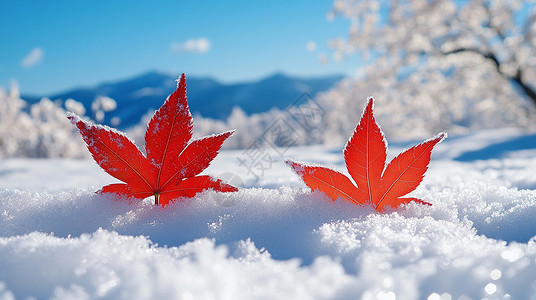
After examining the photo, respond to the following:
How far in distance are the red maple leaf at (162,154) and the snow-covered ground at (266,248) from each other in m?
0.03

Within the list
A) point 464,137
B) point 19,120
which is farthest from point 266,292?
point 19,120

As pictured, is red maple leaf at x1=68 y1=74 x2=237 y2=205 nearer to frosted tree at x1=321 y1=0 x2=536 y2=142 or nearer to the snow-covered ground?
the snow-covered ground

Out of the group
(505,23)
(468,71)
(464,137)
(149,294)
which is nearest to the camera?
(149,294)

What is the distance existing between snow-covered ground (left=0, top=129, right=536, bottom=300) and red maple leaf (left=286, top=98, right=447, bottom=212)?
0.03 metres

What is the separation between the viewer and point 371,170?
2.29 feet

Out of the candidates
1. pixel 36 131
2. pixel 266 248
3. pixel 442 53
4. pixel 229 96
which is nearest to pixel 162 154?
pixel 266 248

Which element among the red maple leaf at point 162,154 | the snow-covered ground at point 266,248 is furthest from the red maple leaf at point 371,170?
the red maple leaf at point 162,154

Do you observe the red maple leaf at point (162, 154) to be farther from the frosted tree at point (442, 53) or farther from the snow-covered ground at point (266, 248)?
the frosted tree at point (442, 53)

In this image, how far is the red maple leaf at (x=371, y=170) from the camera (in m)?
0.68

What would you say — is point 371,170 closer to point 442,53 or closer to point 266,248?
point 266,248

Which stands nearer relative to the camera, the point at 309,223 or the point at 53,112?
the point at 309,223

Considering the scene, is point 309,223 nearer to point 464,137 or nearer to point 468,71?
point 464,137

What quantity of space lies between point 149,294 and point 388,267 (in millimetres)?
312

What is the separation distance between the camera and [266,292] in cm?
44
